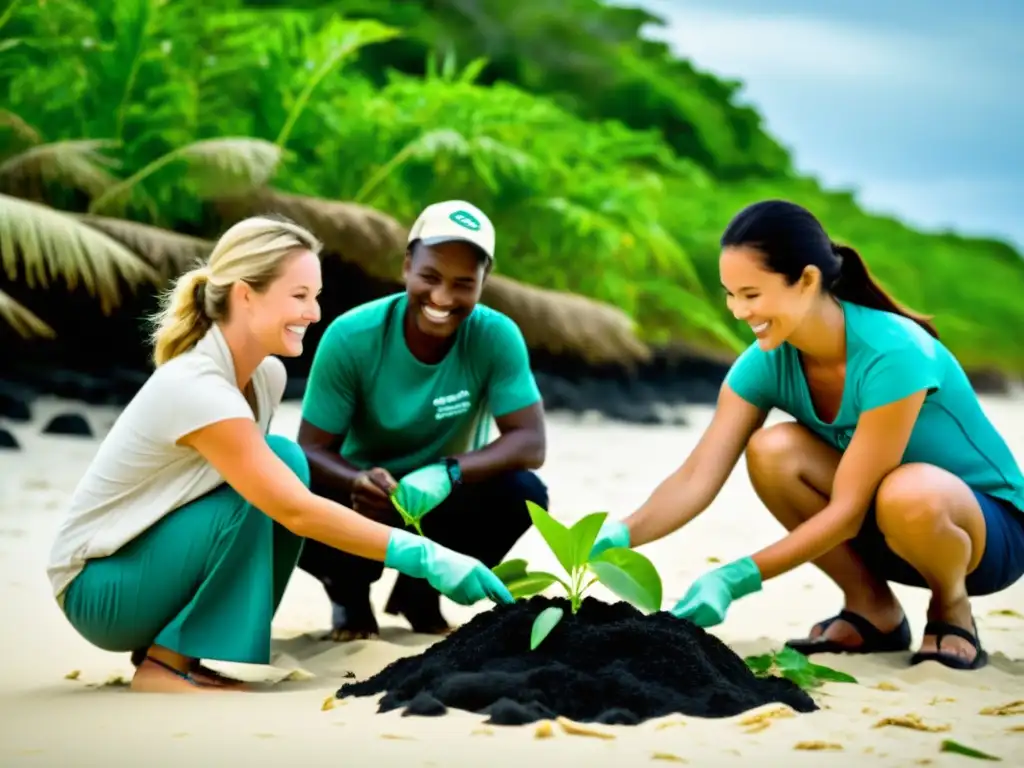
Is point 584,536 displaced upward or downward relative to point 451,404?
downward

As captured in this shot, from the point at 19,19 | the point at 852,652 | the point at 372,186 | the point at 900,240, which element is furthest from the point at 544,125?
the point at 852,652

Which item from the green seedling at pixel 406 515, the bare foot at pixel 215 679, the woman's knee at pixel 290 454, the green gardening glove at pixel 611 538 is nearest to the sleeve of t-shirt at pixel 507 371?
the green seedling at pixel 406 515

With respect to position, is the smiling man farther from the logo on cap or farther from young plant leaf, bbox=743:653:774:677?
young plant leaf, bbox=743:653:774:677

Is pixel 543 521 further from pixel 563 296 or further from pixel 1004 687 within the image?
pixel 563 296

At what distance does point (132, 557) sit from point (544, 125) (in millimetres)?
8653

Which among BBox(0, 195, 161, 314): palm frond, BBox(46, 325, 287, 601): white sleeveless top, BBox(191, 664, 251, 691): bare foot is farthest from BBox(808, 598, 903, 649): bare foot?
BBox(0, 195, 161, 314): palm frond

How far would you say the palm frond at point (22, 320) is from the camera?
6.52 meters

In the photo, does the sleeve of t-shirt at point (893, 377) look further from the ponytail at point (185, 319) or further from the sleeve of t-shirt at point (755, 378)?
the ponytail at point (185, 319)

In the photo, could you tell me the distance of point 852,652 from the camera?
3344 millimetres

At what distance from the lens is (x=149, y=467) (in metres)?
2.85

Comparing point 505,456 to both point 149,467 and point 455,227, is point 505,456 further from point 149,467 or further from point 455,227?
point 149,467

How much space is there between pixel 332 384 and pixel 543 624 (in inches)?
41.6

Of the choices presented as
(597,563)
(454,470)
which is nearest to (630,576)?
(597,563)

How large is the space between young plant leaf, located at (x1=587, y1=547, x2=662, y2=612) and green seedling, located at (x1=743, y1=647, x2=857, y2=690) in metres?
0.28
